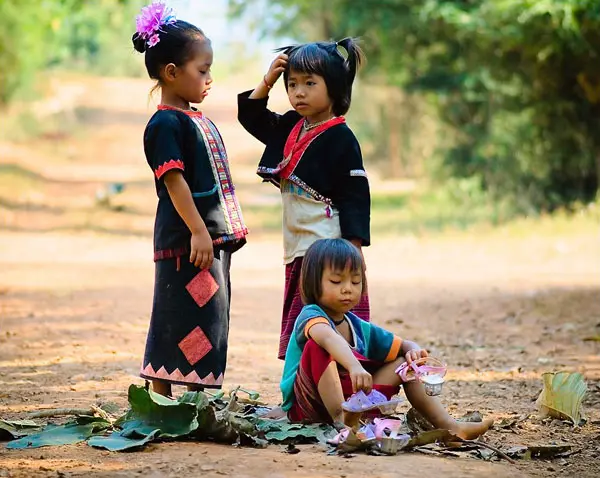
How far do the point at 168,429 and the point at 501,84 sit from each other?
1193cm

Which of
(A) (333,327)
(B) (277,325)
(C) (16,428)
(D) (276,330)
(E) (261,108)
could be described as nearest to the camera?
(A) (333,327)

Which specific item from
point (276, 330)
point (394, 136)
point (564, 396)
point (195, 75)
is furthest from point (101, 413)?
point (394, 136)

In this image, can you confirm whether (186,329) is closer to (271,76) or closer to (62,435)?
(62,435)

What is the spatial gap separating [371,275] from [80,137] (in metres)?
23.5

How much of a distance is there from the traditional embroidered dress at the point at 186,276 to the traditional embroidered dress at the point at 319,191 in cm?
29

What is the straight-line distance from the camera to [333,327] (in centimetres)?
424

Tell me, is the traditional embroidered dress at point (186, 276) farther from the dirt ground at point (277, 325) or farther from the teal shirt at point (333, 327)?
the dirt ground at point (277, 325)

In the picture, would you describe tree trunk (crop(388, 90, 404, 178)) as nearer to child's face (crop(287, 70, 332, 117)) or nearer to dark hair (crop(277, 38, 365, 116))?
dark hair (crop(277, 38, 365, 116))

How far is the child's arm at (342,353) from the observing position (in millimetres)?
4020

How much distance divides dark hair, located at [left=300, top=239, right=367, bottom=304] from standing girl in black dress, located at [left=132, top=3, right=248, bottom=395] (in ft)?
1.67

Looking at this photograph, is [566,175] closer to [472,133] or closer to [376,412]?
[472,133]

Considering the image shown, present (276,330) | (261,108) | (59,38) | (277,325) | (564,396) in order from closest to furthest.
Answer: (261,108) → (564,396) → (276,330) → (277,325) → (59,38)

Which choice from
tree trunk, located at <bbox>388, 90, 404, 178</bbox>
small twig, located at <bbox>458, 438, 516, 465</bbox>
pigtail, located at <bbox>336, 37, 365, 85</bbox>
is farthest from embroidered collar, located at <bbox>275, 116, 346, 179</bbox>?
tree trunk, located at <bbox>388, 90, 404, 178</bbox>

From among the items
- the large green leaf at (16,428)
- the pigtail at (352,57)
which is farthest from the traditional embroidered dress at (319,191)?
the large green leaf at (16,428)
